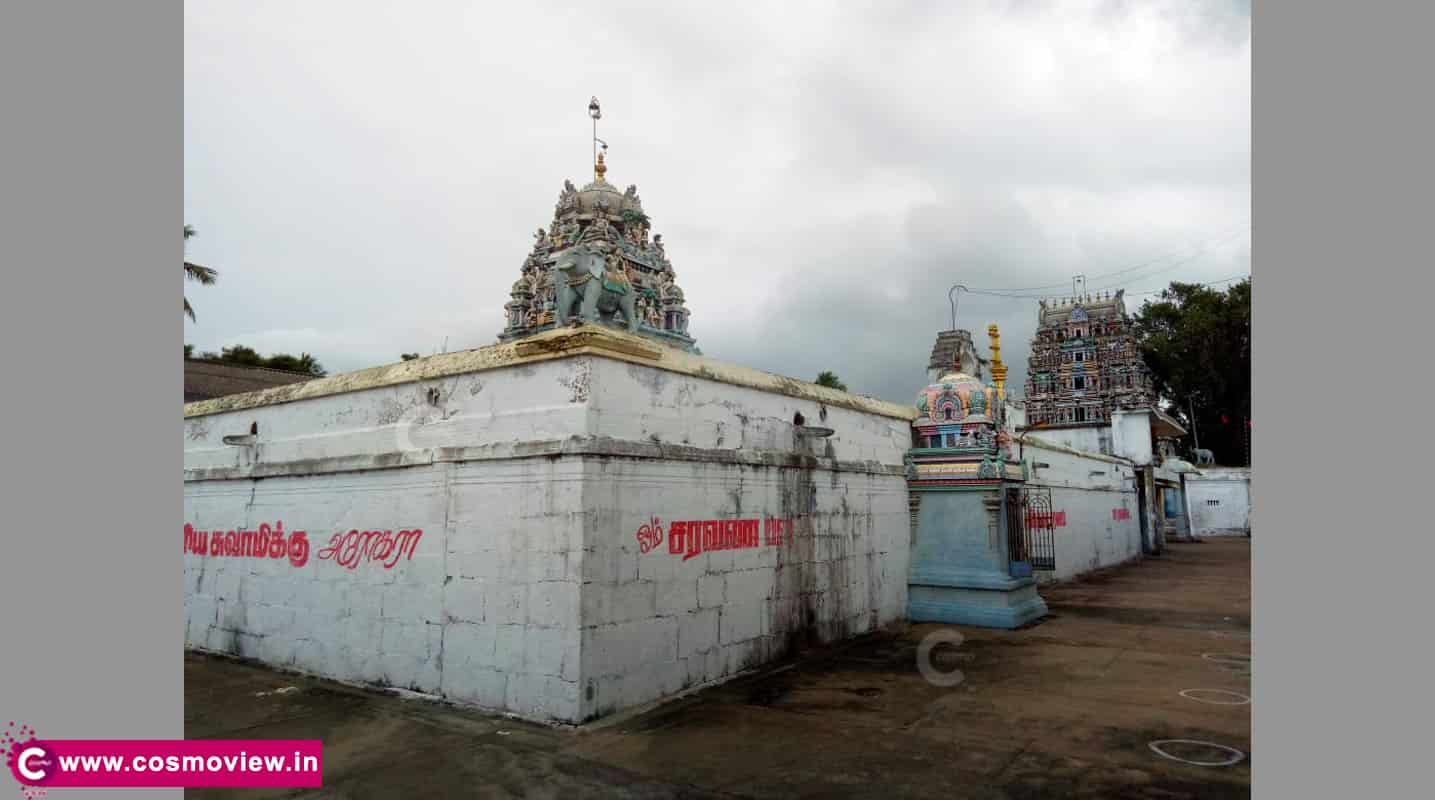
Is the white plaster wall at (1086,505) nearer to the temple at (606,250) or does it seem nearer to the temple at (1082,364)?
the temple at (606,250)

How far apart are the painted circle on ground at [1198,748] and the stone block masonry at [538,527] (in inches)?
151

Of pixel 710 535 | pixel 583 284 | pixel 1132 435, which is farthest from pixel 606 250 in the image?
pixel 1132 435

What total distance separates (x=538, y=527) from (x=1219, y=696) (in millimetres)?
6294

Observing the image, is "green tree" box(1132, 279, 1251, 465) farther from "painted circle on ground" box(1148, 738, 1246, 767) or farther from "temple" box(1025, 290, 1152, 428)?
"painted circle on ground" box(1148, 738, 1246, 767)

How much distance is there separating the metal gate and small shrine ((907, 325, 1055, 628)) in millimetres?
30

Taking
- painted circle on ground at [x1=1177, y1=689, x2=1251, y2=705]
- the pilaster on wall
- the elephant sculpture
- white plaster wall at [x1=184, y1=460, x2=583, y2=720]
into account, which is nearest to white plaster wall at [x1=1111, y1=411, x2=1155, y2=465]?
the pilaster on wall

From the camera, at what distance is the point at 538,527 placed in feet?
22.4

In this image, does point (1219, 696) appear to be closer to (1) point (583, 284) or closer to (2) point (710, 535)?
(2) point (710, 535)

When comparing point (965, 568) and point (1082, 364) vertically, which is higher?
point (1082, 364)

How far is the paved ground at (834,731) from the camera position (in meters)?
5.18

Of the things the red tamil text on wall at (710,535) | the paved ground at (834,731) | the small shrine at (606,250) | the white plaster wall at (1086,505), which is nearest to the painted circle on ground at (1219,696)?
the paved ground at (834,731)

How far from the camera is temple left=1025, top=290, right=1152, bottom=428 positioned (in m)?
37.7

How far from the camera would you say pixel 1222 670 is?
838 centimetres

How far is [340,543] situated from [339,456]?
957 mm
